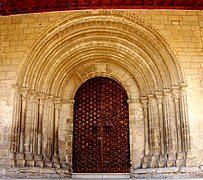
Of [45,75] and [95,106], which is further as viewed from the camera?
[95,106]

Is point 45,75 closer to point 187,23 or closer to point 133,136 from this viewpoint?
point 133,136

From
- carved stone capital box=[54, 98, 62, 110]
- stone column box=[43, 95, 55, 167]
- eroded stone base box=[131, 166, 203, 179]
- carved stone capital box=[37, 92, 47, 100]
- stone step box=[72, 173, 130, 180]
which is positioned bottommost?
stone step box=[72, 173, 130, 180]

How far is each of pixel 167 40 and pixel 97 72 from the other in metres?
2.26

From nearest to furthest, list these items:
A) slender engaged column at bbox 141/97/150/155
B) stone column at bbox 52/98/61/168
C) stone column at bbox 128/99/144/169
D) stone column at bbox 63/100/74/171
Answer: stone column at bbox 52/98/61/168 < slender engaged column at bbox 141/97/150/155 < stone column at bbox 128/99/144/169 < stone column at bbox 63/100/74/171

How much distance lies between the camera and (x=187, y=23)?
311 inches

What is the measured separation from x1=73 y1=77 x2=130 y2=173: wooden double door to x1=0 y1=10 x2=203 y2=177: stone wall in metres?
2.05

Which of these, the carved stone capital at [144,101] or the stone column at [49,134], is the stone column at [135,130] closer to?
the carved stone capital at [144,101]

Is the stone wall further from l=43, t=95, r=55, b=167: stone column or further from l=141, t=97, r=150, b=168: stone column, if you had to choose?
l=141, t=97, r=150, b=168: stone column

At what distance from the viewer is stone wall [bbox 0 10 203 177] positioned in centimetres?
721

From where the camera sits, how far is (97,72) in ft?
30.1

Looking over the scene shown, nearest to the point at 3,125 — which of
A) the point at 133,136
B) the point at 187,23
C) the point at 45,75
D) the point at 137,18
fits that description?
the point at 45,75

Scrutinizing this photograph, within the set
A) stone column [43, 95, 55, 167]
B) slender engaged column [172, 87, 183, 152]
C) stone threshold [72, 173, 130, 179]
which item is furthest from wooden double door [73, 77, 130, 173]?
slender engaged column [172, 87, 183, 152]

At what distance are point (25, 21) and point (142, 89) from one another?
336cm

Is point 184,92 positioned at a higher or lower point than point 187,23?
lower
